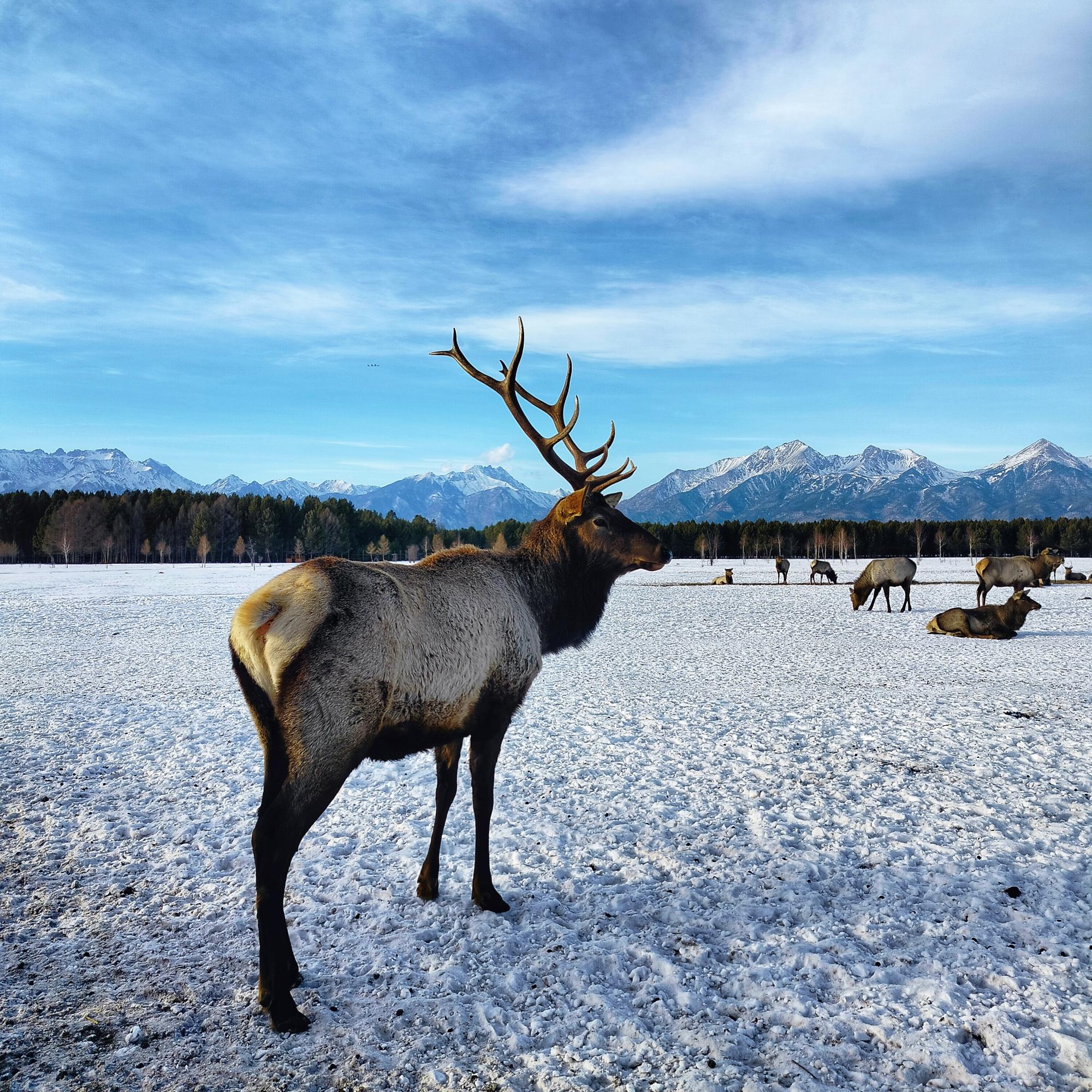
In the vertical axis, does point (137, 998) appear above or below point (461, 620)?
below

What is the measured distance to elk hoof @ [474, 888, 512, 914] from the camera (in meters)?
4.84

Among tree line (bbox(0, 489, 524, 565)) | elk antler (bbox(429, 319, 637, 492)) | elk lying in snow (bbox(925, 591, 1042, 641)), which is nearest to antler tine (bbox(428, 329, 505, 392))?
elk antler (bbox(429, 319, 637, 492))

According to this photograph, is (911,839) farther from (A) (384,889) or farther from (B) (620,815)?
(A) (384,889)

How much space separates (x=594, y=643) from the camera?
1820 centimetres

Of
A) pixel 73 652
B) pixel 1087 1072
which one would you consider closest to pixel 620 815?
pixel 1087 1072

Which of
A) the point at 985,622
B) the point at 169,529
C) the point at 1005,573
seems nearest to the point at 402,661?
the point at 985,622

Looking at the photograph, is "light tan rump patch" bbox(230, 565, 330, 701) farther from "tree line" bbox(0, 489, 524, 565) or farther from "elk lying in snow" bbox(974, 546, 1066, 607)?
"tree line" bbox(0, 489, 524, 565)

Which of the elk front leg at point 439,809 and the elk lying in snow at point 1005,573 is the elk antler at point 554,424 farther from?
the elk lying in snow at point 1005,573

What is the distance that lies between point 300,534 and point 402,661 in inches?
4343

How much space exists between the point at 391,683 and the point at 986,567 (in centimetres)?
2698

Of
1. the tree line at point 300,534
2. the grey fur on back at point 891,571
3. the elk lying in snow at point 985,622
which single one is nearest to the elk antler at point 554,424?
the elk lying in snow at point 985,622

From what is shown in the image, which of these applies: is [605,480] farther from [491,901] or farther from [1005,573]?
[1005,573]

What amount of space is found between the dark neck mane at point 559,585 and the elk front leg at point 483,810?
3.27 feet

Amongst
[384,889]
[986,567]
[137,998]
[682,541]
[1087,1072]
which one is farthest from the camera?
[682,541]
